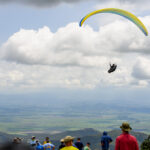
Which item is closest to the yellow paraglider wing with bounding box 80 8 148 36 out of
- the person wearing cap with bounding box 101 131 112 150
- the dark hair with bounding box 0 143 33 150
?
the person wearing cap with bounding box 101 131 112 150

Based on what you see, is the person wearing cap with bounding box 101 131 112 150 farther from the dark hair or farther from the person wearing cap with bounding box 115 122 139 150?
the dark hair

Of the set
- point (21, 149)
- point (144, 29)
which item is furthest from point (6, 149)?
point (144, 29)

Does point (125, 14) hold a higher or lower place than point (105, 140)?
higher

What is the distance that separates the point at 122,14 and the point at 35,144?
17624 millimetres

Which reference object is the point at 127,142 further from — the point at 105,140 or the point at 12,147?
the point at 105,140

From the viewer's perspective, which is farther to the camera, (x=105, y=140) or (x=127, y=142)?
(x=105, y=140)

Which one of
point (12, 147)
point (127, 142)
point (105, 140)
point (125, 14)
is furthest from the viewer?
point (125, 14)

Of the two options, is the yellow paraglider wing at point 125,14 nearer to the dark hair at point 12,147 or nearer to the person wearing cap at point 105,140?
the person wearing cap at point 105,140

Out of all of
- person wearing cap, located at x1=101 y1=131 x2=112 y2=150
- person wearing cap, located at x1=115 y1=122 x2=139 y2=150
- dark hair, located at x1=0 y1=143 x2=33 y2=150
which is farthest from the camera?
person wearing cap, located at x1=101 y1=131 x2=112 y2=150

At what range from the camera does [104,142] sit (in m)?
17.2

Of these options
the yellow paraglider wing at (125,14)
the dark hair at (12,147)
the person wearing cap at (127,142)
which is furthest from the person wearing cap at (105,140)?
the dark hair at (12,147)

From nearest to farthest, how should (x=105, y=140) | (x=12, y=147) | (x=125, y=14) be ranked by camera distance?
(x=12, y=147)
(x=105, y=140)
(x=125, y=14)

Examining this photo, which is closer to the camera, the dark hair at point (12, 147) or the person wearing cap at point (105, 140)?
the dark hair at point (12, 147)

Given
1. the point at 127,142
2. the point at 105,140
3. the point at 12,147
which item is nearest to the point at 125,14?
the point at 105,140
